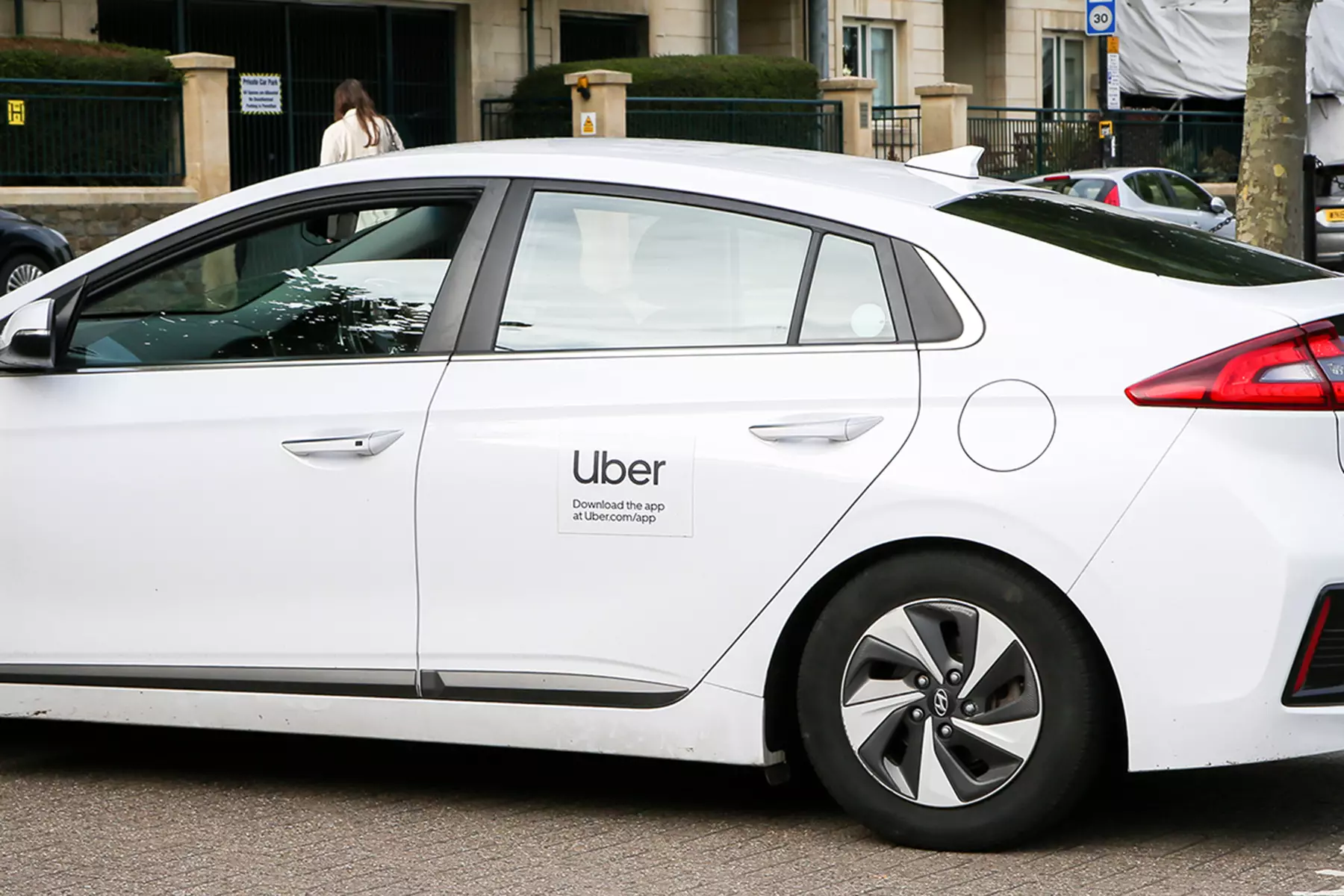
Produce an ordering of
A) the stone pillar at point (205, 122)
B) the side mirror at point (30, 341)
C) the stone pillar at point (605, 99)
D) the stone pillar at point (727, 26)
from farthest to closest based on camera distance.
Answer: the stone pillar at point (727, 26) → the stone pillar at point (605, 99) → the stone pillar at point (205, 122) → the side mirror at point (30, 341)

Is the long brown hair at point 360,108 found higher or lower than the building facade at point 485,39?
lower

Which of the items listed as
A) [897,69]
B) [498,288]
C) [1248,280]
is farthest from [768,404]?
[897,69]

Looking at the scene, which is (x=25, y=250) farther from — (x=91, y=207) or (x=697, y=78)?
(x=697, y=78)

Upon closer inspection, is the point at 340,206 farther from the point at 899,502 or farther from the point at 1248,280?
the point at 1248,280

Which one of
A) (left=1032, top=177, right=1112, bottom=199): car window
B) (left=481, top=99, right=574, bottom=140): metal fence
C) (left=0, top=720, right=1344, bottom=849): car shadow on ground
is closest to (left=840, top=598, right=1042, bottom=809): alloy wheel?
(left=0, top=720, right=1344, bottom=849): car shadow on ground

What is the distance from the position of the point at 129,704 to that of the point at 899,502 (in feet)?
Result: 6.49

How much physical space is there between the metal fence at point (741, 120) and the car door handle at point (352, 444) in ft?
73.4

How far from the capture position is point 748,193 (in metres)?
4.59

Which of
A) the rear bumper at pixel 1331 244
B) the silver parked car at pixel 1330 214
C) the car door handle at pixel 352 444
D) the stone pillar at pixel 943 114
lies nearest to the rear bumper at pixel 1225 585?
the car door handle at pixel 352 444

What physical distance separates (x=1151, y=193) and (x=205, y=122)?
11563 millimetres

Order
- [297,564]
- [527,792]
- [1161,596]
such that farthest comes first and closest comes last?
[527,792] < [297,564] < [1161,596]

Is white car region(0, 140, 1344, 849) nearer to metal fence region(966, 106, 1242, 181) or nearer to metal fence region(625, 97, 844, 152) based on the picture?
metal fence region(625, 97, 844, 152)

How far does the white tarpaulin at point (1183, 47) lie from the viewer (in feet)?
127

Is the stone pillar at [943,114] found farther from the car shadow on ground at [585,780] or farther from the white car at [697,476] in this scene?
the white car at [697,476]
